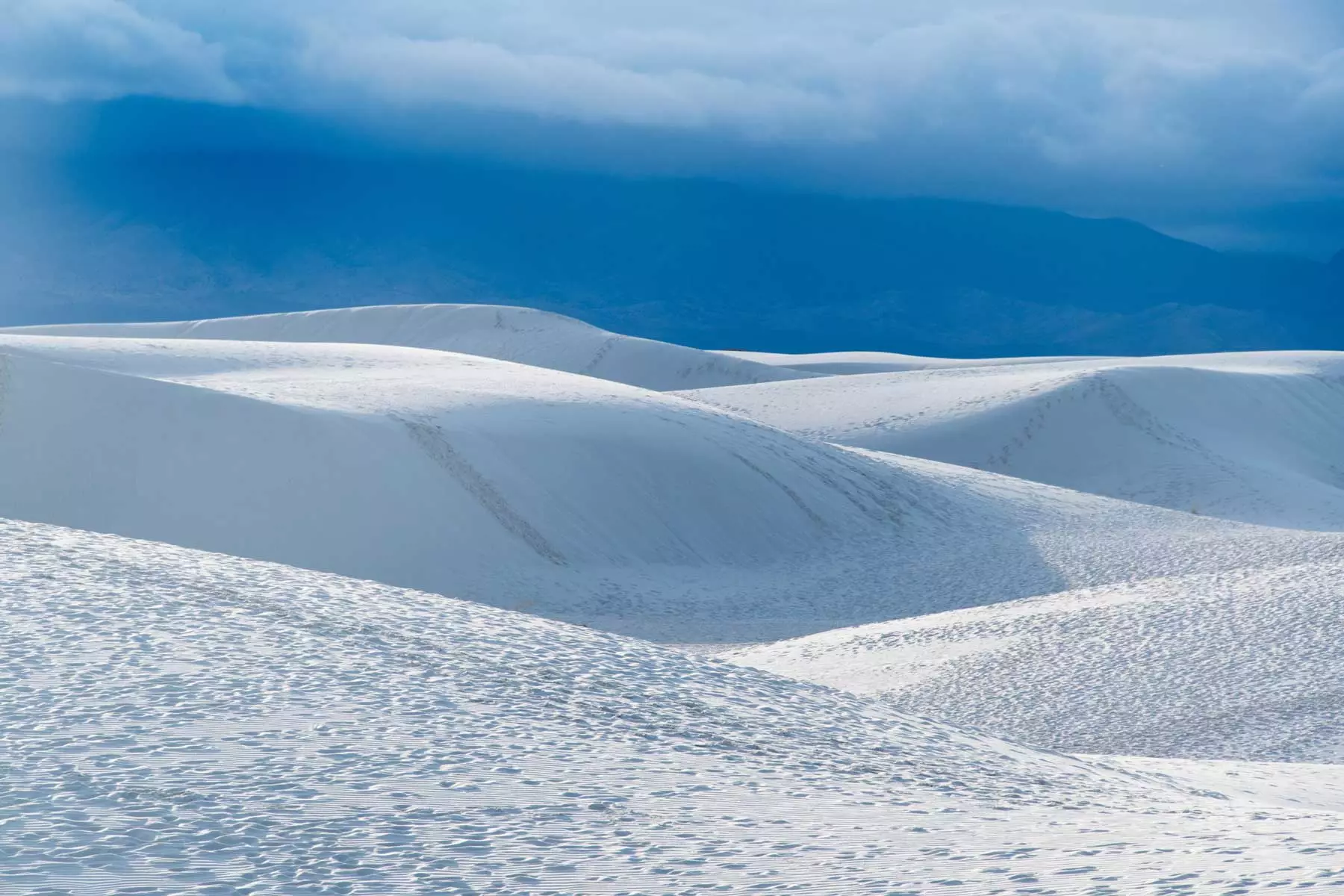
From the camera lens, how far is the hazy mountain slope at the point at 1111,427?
28.1 m

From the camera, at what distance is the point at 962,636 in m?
11.7

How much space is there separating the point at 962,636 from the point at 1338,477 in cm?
2624

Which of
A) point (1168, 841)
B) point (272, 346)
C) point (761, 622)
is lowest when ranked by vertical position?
point (761, 622)

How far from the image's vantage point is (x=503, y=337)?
53906mm

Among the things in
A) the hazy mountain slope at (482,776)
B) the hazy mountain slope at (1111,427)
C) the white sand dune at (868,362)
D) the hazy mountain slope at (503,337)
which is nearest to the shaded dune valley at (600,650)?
the hazy mountain slope at (482,776)

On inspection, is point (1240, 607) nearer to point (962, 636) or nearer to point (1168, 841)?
point (962, 636)

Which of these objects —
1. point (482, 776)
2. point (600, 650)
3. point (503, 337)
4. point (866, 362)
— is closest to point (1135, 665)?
point (600, 650)

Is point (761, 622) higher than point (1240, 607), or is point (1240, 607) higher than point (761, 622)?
point (1240, 607)

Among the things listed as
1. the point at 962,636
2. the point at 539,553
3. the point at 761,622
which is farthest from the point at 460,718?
the point at 539,553

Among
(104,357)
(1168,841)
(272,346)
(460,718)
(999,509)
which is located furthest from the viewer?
(272,346)

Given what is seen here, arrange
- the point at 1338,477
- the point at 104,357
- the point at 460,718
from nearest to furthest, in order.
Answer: the point at 460,718 → the point at 104,357 → the point at 1338,477

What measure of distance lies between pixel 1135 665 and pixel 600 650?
5.30m

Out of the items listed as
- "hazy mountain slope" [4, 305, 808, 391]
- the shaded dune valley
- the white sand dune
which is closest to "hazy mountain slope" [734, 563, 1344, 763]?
the shaded dune valley

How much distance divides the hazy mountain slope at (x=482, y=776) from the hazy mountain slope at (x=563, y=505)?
7812mm
